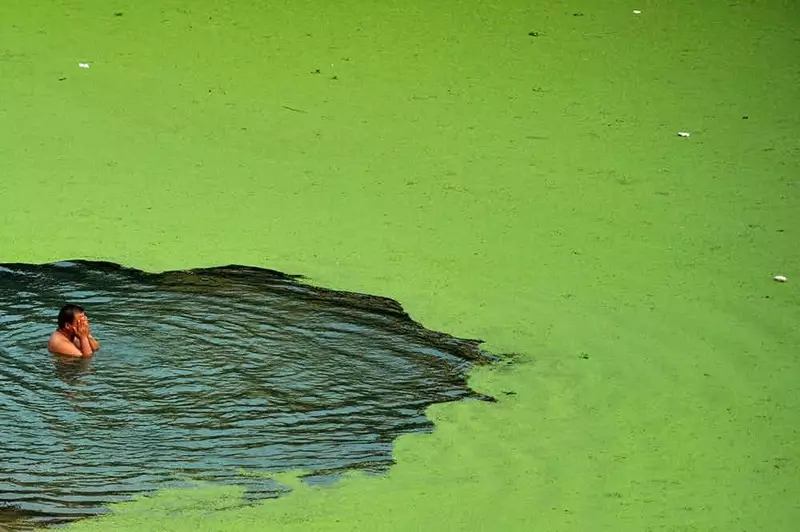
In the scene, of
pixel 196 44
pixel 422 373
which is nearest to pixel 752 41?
pixel 196 44

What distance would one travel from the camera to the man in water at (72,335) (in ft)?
18.3

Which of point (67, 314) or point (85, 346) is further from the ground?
point (67, 314)

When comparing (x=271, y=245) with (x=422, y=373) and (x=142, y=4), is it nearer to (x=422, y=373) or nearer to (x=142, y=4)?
(x=422, y=373)

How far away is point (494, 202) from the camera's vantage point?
7.17 meters

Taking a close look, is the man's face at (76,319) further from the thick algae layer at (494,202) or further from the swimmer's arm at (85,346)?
the thick algae layer at (494,202)

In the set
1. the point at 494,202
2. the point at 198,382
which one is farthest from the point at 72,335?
the point at 494,202

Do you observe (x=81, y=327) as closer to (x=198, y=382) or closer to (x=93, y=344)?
(x=93, y=344)

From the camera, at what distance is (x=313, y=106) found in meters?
8.20

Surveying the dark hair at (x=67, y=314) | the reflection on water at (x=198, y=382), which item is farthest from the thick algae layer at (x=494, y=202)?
the dark hair at (x=67, y=314)

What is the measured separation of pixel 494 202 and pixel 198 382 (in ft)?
7.46

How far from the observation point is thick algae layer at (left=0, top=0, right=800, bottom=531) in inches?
186

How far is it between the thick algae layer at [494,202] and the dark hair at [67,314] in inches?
34.1

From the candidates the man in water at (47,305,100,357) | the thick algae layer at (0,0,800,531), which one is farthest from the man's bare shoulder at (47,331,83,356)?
the thick algae layer at (0,0,800,531)

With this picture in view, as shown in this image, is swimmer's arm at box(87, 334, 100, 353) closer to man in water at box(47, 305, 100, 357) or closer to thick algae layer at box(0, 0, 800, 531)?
man in water at box(47, 305, 100, 357)
